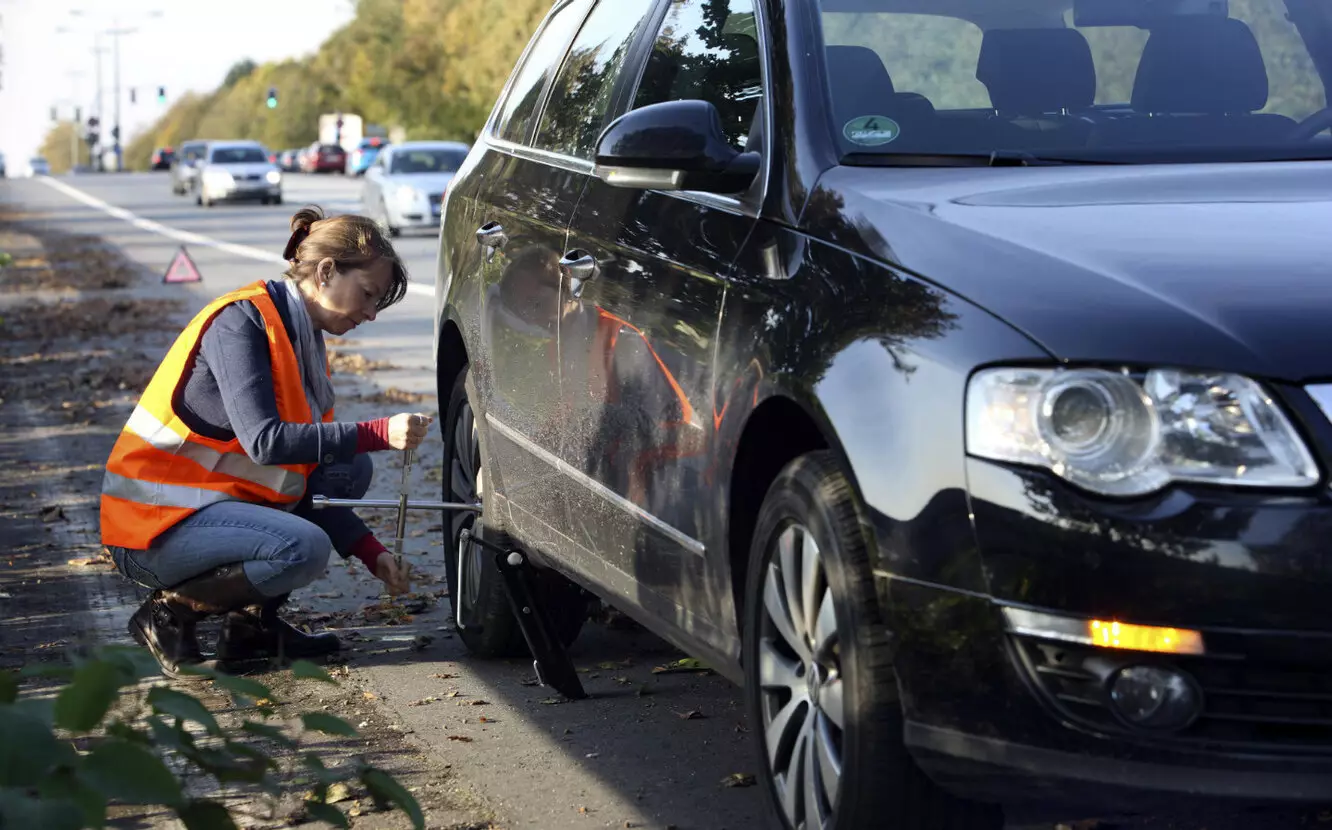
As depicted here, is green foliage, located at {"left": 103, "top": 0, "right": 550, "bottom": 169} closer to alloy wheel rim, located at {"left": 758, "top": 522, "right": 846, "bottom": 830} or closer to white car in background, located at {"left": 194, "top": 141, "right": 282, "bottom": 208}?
white car in background, located at {"left": 194, "top": 141, "right": 282, "bottom": 208}

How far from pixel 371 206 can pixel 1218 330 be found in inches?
1256

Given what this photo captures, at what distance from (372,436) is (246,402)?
344 mm

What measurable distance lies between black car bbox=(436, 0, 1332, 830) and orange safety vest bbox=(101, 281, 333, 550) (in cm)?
66

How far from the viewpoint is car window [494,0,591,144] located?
5543 mm

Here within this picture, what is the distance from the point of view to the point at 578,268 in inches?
176

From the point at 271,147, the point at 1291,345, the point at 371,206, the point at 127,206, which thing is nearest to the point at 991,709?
the point at 1291,345

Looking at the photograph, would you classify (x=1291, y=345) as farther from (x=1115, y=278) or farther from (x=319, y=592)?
(x=319, y=592)

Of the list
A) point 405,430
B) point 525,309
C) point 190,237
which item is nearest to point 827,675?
point 525,309

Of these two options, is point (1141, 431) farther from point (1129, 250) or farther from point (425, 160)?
point (425, 160)

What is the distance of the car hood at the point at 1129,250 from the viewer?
2.82 m

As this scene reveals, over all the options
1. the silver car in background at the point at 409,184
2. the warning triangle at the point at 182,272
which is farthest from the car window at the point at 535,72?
the silver car in background at the point at 409,184

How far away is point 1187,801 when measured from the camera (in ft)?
9.11

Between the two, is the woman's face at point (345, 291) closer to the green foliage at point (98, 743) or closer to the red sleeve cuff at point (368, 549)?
the red sleeve cuff at point (368, 549)

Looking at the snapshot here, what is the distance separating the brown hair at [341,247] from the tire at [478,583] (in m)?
0.40
